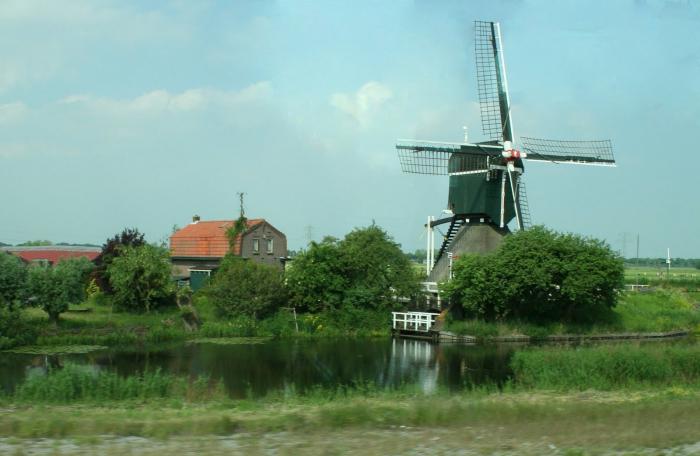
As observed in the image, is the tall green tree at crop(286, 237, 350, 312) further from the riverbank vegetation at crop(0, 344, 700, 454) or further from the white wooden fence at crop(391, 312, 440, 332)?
the riverbank vegetation at crop(0, 344, 700, 454)

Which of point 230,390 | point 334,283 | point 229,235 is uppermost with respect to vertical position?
point 229,235

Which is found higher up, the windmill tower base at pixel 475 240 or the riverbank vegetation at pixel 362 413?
the windmill tower base at pixel 475 240

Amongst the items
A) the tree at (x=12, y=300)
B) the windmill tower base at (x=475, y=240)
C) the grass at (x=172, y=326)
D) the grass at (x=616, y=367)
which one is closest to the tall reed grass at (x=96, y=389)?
the grass at (x=616, y=367)

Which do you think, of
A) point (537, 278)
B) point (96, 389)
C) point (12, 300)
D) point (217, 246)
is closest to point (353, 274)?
point (537, 278)

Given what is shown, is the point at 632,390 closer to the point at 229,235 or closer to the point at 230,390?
the point at 230,390

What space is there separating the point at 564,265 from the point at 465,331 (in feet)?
17.9

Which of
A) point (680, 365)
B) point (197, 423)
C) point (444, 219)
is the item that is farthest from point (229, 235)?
point (197, 423)

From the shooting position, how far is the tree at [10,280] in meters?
28.2

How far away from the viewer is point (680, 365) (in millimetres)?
18000

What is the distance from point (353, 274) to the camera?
3731 cm

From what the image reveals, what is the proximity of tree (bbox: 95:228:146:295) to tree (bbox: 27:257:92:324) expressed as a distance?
567cm

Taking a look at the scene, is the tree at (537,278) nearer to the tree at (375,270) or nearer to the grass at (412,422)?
the tree at (375,270)

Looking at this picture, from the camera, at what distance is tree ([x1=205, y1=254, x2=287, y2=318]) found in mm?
34438

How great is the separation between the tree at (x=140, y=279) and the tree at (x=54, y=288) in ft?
9.94
